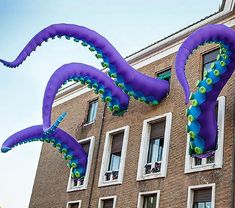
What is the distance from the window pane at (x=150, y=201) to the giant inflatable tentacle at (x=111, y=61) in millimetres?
3603

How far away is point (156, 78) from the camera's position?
57.8ft

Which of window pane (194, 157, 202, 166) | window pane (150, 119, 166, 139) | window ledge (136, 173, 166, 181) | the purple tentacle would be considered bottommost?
window ledge (136, 173, 166, 181)

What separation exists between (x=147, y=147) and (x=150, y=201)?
2225 millimetres

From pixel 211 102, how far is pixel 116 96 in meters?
5.45

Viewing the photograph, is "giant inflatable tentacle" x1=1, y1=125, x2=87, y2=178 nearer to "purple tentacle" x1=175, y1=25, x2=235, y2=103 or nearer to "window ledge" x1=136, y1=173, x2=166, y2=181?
"window ledge" x1=136, y1=173, x2=166, y2=181

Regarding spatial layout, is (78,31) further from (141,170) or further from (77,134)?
(77,134)

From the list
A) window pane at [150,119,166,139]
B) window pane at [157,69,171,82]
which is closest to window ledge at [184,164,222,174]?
window pane at [150,119,166,139]

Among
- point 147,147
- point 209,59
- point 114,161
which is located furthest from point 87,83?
point 209,59

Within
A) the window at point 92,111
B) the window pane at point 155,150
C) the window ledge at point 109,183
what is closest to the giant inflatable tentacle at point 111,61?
the window pane at point 155,150

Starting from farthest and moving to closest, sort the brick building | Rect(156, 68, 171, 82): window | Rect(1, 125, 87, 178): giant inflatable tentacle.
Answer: Rect(1, 125, 87, 178): giant inflatable tentacle, Rect(156, 68, 171, 82): window, the brick building

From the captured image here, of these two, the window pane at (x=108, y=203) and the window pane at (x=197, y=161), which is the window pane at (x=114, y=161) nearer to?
the window pane at (x=108, y=203)

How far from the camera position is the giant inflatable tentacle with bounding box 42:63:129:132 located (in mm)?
14961

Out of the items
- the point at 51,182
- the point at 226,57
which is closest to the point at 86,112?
the point at 51,182

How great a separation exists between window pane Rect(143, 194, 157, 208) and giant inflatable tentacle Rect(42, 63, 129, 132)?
3.93m
